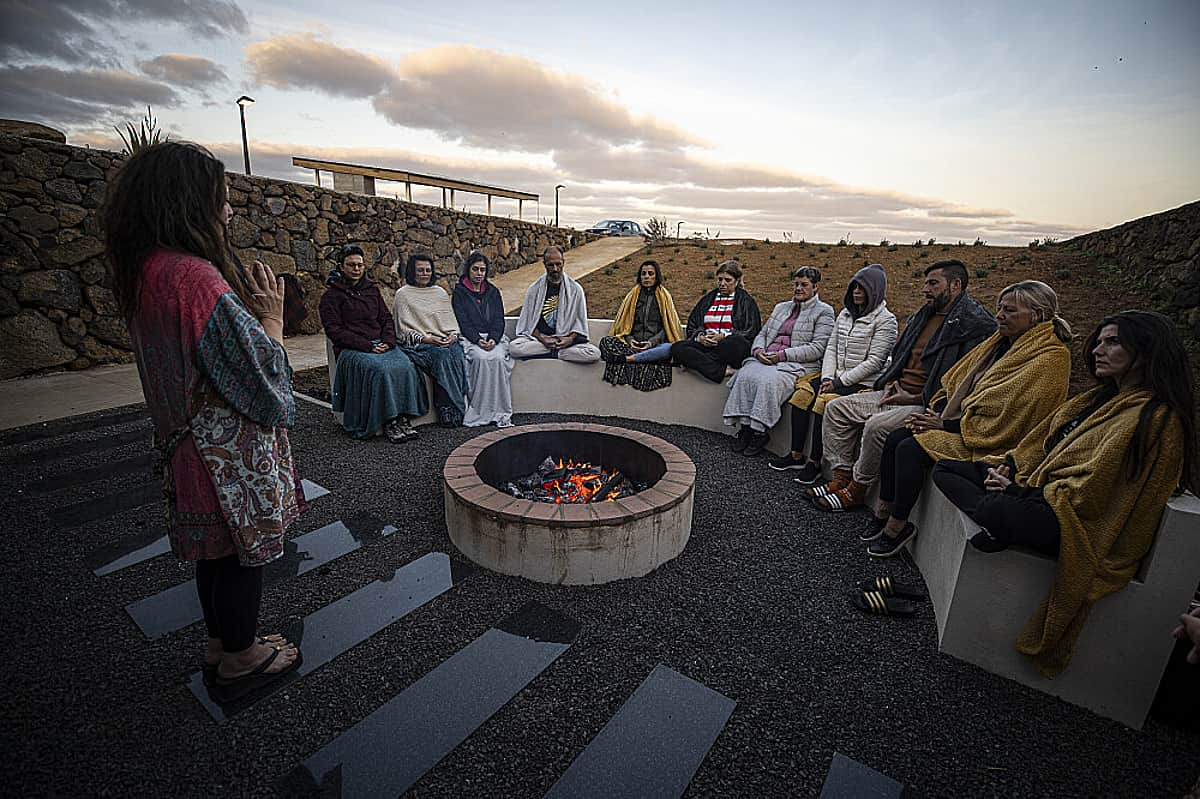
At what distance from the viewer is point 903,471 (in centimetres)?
256

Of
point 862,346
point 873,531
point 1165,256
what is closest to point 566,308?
point 862,346

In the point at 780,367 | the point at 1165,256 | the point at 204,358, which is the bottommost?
the point at 780,367

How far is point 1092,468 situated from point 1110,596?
0.41 meters

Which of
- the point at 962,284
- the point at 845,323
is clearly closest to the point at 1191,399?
the point at 962,284

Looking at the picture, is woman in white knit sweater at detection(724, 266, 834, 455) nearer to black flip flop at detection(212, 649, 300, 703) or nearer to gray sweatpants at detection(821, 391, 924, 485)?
gray sweatpants at detection(821, 391, 924, 485)

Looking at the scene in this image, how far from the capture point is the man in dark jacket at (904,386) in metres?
2.96

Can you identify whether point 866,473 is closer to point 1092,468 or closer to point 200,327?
point 1092,468

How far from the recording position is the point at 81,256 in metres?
5.38

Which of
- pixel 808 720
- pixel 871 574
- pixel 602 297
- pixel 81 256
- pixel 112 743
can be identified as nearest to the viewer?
pixel 112 743

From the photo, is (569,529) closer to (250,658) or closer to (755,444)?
(250,658)

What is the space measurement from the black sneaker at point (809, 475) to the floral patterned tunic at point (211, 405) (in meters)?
3.02

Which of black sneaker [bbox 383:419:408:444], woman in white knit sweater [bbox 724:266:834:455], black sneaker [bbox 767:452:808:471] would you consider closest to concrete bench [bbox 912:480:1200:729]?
black sneaker [bbox 767:452:808:471]

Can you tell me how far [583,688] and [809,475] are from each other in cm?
233

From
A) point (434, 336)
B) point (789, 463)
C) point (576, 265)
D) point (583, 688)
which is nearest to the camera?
point (583, 688)
